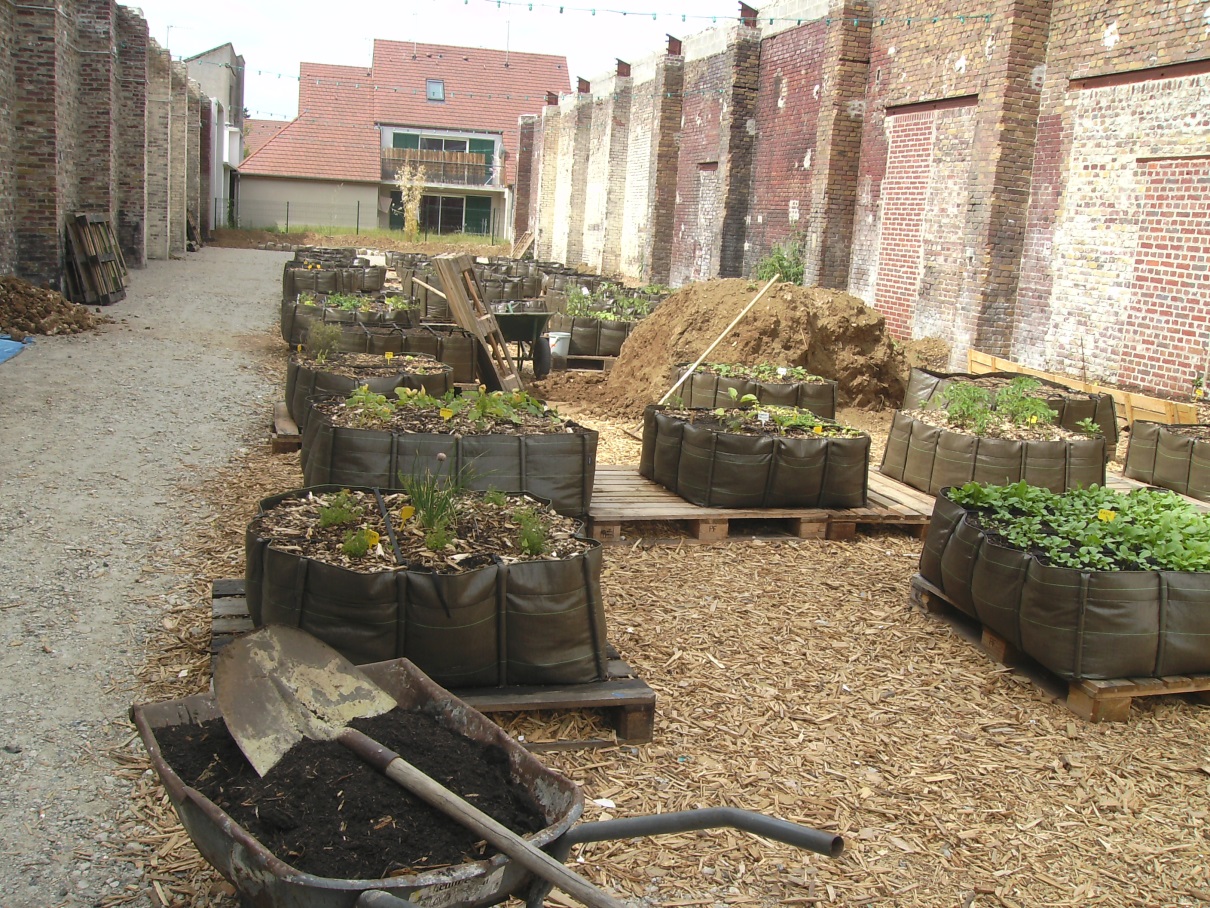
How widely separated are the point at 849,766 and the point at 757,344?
7.75 m

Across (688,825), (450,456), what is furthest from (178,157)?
(688,825)

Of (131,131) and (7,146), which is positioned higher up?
(131,131)

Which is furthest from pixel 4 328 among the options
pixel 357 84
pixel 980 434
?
pixel 357 84

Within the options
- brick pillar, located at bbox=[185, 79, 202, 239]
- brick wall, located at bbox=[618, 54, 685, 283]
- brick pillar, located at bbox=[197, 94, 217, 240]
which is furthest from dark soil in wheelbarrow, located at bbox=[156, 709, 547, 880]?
brick pillar, located at bbox=[197, 94, 217, 240]

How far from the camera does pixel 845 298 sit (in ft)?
41.8

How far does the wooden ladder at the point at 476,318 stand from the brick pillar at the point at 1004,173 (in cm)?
664

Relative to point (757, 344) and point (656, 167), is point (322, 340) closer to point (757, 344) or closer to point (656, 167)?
point (757, 344)

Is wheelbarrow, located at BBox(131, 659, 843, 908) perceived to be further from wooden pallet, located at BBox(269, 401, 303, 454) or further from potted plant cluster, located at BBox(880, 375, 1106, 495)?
wooden pallet, located at BBox(269, 401, 303, 454)

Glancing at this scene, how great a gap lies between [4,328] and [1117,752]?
1407 cm

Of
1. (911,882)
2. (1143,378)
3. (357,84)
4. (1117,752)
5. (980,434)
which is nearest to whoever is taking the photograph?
(911,882)

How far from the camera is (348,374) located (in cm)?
879

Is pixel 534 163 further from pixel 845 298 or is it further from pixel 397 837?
pixel 397 837

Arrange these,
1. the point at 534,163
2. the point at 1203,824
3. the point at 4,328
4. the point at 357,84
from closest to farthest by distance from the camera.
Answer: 1. the point at 1203,824
2. the point at 4,328
3. the point at 534,163
4. the point at 357,84

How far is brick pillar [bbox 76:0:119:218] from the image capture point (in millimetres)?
20047
